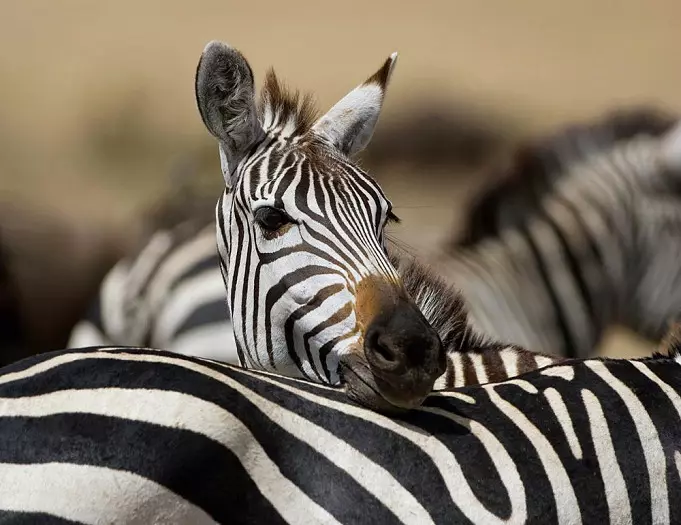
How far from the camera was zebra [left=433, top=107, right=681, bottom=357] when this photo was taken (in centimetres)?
565

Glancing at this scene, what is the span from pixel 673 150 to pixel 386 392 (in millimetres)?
4067

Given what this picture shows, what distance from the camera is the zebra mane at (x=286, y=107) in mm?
3021

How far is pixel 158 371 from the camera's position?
2008 mm

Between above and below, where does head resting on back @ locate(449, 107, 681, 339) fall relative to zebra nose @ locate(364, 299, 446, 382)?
above

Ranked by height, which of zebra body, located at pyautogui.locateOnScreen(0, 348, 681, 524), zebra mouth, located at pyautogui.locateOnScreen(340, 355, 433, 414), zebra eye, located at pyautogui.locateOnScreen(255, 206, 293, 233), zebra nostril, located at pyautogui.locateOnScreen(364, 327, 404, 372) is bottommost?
zebra body, located at pyautogui.locateOnScreen(0, 348, 681, 524)

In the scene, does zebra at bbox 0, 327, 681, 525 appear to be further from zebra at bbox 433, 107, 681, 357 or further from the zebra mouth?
zebra at bbox 433, 107, 681, 357

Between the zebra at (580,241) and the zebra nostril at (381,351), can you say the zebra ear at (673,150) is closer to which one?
the zebra at (580,241)

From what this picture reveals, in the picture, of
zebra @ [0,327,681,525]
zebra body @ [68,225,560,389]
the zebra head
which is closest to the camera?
zebra @ [0,327,681,525]

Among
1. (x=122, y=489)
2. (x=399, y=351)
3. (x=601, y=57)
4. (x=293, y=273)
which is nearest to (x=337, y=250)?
(x=293, y=273)

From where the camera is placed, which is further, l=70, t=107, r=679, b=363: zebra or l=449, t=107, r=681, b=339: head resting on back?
l=449, t=107, r=681, b=339: head resting on back

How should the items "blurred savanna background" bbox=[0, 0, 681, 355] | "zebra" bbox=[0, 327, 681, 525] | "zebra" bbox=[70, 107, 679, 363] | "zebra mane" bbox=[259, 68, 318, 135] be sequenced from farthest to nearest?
1. "blurred savanna background" bbox=[0, 0, 681, 355]
2. "zebra" bbox=[70, 107, 679, 363]
3. "zebra mane" bbox=[259, 68, 318, 135]
4. "zebra" bbox=[0, 327, 681, 525]

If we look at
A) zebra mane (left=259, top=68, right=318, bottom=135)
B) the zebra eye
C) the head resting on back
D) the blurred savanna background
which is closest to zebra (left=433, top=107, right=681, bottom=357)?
the head resting on back

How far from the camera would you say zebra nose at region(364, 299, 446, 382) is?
2.19 m

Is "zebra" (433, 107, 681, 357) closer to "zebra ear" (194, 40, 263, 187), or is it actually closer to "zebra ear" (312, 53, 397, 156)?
"zebra ear" (312, 53, 397, 156)
